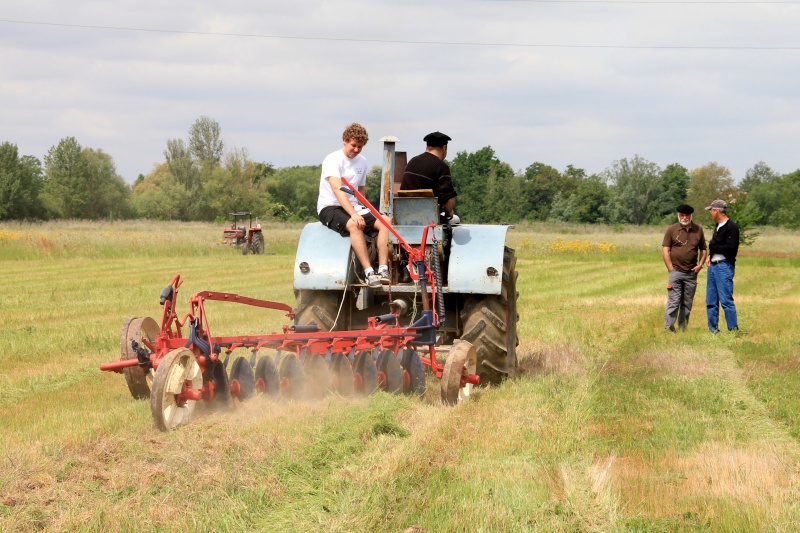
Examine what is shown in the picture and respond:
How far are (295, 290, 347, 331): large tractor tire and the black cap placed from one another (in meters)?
1.47

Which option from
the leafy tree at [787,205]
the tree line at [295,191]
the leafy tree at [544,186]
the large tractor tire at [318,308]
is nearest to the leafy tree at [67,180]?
the tree line at [295,191]

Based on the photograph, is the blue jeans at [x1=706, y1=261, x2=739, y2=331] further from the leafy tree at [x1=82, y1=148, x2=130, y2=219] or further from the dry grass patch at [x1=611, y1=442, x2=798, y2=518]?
the leafy tree at [x1=82, y1=148, x2=130, y2=219]

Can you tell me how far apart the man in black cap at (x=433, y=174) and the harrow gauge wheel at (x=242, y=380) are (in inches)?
83.9

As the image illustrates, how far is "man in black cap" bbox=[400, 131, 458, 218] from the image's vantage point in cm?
779

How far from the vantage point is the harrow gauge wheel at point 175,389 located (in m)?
5.74

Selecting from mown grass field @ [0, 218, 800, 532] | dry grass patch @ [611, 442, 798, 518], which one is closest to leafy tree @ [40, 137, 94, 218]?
mown grass field @ [0, 218, 800, 532]

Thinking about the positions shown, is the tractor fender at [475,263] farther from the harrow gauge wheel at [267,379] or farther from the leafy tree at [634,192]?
the leafy tree at [634,192]

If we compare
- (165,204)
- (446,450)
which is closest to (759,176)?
(165,204)

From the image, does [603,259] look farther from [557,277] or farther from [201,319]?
[201,319]

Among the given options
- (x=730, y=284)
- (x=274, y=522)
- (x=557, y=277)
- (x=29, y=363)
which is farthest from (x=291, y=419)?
(x=557, y=277)

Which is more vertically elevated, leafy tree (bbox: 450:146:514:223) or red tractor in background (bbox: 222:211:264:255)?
leafy tree (bbox: 450:146:514:223)

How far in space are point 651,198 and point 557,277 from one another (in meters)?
63.7

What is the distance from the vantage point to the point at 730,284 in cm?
1222

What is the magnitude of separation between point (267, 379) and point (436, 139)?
2.49 m
